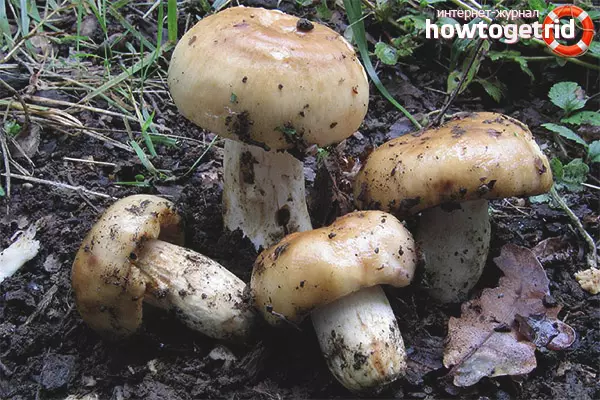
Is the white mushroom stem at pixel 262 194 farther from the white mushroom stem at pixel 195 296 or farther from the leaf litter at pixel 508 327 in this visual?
the leaf litter at pixel 508 327

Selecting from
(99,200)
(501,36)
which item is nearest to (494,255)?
(501,36)

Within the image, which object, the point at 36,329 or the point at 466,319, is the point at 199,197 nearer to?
the point at 36,329

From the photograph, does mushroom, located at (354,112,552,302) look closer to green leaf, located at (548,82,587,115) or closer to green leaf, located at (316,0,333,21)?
green leaf, located at (548,82,587,115)

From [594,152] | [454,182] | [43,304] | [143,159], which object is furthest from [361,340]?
[594,152]

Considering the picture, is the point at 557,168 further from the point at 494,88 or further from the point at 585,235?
the point at 494,88

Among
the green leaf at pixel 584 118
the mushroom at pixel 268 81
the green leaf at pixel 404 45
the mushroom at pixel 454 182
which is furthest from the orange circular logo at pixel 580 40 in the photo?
the mushroom at pixel 268 81
